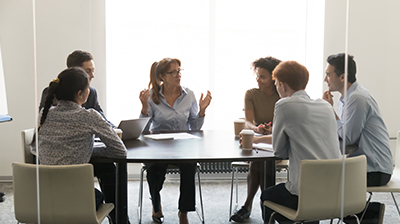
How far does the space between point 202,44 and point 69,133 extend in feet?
6.57

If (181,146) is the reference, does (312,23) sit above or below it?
above

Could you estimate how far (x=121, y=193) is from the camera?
224 cm

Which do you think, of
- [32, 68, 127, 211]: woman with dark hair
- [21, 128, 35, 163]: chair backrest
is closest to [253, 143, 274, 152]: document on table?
[32, 68, 127, 211]: woman with dark hair

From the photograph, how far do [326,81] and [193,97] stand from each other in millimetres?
1519

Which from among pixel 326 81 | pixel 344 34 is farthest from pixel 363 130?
pixel 344 34

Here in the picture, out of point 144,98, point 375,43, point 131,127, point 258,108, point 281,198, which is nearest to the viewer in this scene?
point 375,43

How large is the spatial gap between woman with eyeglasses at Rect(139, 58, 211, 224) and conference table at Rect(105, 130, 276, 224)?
0.52 meters

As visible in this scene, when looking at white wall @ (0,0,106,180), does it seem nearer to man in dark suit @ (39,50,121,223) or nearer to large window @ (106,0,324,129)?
man in dark suit @ (39,50,121,223)

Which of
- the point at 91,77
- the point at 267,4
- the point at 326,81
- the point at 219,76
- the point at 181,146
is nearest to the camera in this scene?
the point at 326,81

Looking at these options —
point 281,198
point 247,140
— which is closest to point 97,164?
point 247,140

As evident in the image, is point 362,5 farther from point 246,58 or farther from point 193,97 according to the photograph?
point 246,58

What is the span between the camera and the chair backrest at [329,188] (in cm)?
189

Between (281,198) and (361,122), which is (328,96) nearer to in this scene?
(361,122)

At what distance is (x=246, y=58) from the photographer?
3.82m
